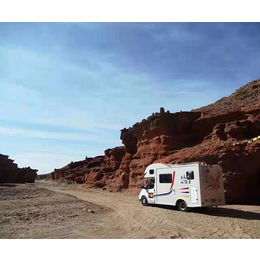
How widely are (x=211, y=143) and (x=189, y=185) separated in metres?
8.94

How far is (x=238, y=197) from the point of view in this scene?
1880cm

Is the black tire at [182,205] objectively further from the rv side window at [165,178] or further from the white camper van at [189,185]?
the rv side window at [165,178]

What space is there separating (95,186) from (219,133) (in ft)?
97.4

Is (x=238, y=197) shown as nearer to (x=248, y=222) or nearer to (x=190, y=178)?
(x=190, y=178)

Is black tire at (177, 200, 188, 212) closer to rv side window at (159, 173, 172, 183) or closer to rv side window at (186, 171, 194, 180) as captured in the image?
rv side window at (159, 173, 172, 183)

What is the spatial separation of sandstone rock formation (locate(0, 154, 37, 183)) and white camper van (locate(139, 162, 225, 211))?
47.0m

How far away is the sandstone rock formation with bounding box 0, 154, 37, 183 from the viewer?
53.5 metres

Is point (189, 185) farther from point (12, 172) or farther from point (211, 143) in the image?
point (12, 172)

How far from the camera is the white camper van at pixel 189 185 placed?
14367 millimetres

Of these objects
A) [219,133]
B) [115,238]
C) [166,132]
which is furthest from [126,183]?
[115,238]

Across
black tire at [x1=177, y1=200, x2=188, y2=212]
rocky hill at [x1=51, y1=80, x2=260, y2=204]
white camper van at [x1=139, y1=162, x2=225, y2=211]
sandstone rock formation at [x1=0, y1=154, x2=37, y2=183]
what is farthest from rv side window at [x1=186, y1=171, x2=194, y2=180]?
sandstone rock formation at [x1=0, y1=154, x2=37, y2=183]

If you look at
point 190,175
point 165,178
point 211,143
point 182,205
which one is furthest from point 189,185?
point 211,143

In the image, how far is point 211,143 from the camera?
885 inches

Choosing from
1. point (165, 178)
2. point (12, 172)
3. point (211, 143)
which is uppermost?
point (211, 143)
